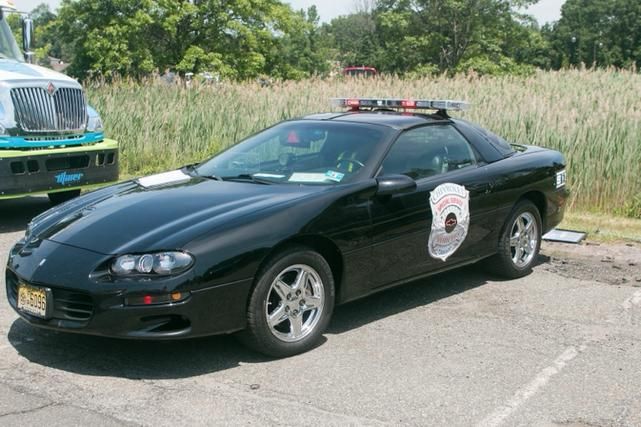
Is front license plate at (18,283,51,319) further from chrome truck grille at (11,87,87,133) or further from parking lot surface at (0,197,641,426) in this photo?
chrome truck grille at (11,87,87,133)

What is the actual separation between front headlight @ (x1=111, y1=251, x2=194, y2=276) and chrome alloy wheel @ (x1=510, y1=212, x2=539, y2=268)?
3.29m

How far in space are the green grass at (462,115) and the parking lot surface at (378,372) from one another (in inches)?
159

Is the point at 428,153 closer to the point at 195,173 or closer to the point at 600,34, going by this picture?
the point at 195,173

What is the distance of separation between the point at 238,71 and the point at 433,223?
36.6 m

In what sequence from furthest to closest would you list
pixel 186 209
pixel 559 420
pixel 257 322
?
pixel 186 209 < pixel 257 322 < pixel 559 420

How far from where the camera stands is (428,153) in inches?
239

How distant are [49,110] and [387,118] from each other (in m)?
4.75

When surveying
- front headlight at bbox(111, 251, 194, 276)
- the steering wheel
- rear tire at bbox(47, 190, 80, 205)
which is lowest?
rear tire at bbox(47, 190, 80, 205)

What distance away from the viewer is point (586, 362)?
486 cm

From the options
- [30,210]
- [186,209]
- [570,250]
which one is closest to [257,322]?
[186,209]

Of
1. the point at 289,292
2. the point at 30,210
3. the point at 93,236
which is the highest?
the point at 93,236

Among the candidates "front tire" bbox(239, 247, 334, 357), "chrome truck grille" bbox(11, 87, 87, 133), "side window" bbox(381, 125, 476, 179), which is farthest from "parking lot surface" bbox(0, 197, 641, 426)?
"chrome truck grille" bbox(11, 87, 87, 133)

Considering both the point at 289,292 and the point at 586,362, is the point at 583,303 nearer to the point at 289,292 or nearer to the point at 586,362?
the point at 586,362

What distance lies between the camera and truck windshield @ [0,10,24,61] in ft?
34.3
